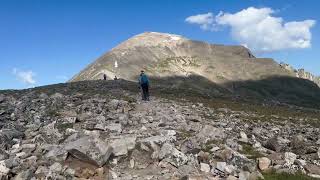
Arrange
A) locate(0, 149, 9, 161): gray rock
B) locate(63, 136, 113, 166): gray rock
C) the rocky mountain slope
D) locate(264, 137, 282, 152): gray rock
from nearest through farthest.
Result: the rocky mountain slope, locate(63, 136, 113, 166): gray rock, locate(0, 149, 9, 161): gray rock, locate(264, 137, 282, 152): gray rock

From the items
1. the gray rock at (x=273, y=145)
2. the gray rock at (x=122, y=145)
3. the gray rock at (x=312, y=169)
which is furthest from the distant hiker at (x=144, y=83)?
the gray rock at (x=312, y=169)

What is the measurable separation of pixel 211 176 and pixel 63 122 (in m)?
13.2


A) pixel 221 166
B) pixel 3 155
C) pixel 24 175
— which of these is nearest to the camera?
pixel 24 175

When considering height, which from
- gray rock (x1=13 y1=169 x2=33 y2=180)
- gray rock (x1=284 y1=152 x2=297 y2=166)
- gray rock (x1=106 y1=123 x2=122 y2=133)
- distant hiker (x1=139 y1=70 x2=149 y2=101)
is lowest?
gray rock (x1=13 y1=169 x2=33 y2=180)

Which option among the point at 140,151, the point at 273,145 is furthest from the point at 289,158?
the point at 140,151

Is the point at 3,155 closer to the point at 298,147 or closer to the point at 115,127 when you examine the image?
the point at 115,127

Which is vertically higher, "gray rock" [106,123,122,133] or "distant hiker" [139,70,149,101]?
"distant hiker" [139,70,149,101]

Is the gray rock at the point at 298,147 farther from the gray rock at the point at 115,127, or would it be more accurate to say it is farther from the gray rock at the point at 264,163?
the gray rock at the point at 115,127

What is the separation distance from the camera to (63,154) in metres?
21.3

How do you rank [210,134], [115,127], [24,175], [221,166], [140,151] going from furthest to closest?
1. [115,127]
2. [210,134]
3. [140,151]
4. [221,166]
5. [24,175]

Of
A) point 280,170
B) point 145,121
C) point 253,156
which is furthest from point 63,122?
point 280,170

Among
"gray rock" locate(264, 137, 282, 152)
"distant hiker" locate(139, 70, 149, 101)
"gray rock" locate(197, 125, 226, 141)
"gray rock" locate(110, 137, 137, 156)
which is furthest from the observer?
"distant hiker" locate(139, 70, 149, 101)

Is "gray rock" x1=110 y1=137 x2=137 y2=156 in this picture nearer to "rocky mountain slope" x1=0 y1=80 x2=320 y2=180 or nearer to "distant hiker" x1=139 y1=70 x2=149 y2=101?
"rocky mountain slope" x1=0 y1=80 x2=320 y2=180

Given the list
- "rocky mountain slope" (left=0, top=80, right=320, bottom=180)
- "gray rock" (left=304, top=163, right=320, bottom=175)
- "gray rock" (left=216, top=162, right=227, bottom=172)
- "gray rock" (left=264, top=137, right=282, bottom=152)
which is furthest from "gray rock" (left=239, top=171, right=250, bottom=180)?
"gray rock" (left=264, top=137, right=282, bottom=152)
